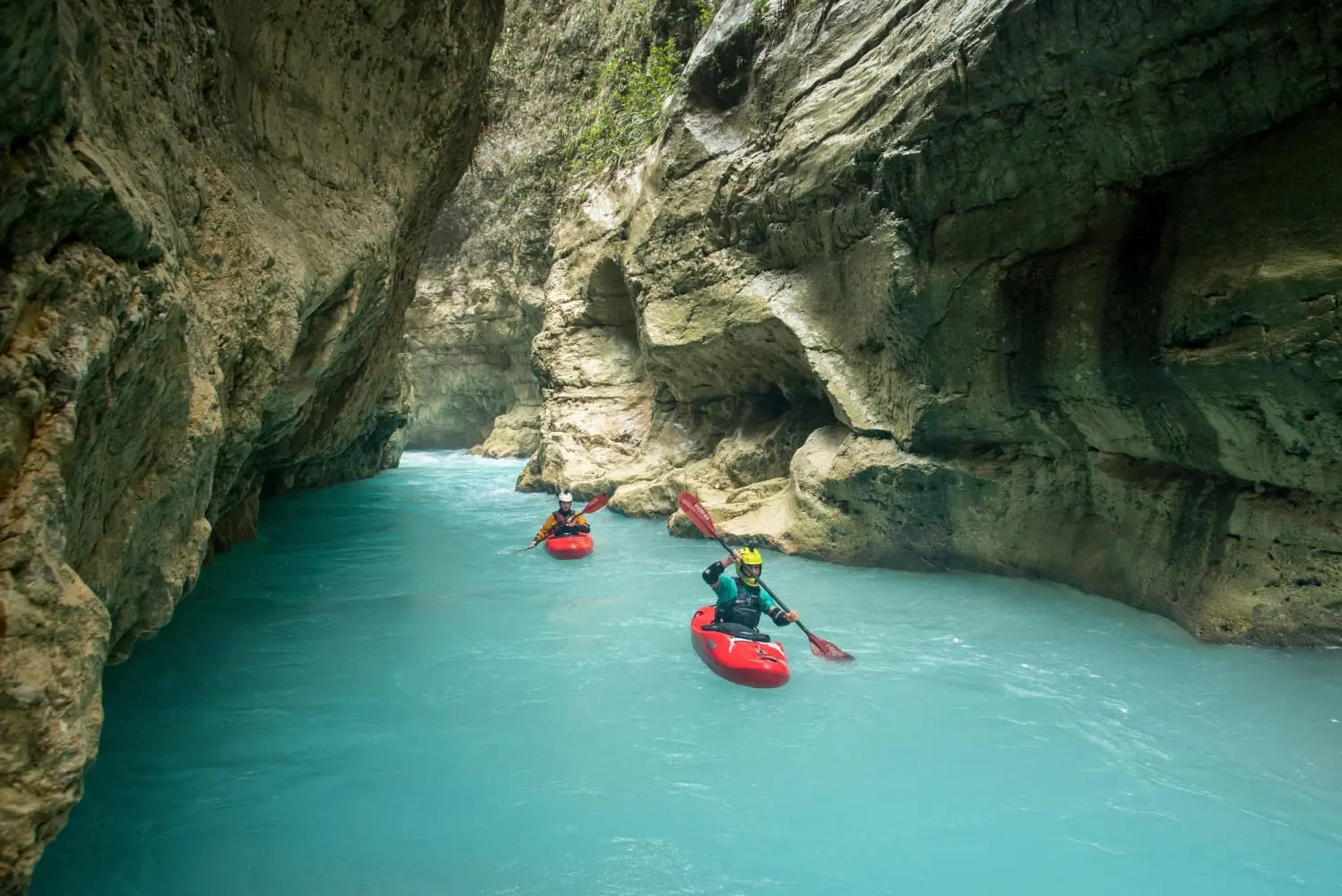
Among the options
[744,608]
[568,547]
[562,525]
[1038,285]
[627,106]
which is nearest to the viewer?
[744,608]

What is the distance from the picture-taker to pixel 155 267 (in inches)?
117

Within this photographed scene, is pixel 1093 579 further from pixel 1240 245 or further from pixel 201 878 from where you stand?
pixel 201 878

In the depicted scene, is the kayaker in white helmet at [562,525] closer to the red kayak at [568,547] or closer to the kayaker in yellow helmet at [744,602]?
the red kayak at [568,547]

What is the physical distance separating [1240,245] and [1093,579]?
11.4 feet

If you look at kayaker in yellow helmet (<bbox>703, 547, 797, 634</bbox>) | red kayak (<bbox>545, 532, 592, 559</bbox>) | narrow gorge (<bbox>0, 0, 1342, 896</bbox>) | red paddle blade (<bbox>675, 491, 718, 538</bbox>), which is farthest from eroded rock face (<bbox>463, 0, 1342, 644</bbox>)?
kayaker in yellow helmet (<bbox>703, 547, 797, 634</bbox>)

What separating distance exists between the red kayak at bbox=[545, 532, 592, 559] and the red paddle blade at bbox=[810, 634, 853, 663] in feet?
14.9

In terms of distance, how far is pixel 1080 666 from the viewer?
6.14 meters

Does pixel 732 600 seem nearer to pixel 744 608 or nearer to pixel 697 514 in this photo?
pixel 744 608

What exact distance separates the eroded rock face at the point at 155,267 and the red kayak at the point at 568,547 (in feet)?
12.1

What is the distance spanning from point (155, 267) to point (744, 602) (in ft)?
15.5

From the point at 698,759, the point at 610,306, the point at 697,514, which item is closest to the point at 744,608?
the point at 698,759

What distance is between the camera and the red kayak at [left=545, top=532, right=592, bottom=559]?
1034 cm

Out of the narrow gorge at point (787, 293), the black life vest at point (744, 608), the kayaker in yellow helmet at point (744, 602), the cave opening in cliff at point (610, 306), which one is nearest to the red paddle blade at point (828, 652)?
the kayaker in yellow helmet at point (744, 602)

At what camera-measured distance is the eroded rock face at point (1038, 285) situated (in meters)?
5.59
